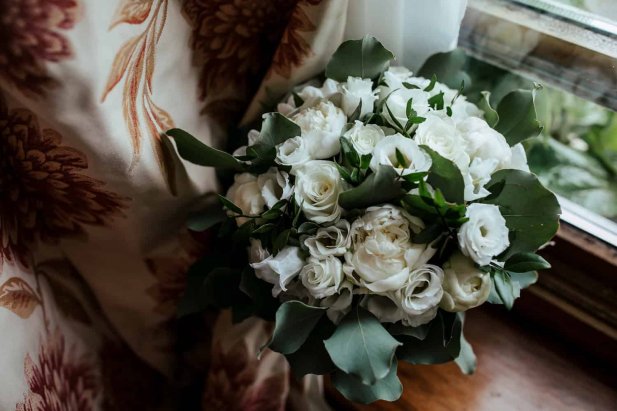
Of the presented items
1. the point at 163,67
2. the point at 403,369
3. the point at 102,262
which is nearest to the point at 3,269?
the point at 102,262

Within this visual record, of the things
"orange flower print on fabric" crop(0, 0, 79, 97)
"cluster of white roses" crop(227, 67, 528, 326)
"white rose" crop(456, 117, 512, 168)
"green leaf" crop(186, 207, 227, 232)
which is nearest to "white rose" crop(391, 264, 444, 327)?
"cluster of white roses" crop(227, 67, 528, 326)

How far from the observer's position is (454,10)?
58 centimetres

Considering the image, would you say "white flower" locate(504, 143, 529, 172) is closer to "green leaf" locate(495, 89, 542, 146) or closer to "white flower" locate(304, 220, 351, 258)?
"green leaf" locate(495, 89, 542, 146)

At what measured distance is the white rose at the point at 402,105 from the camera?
0.54 metres

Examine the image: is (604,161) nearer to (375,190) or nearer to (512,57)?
(512,57)

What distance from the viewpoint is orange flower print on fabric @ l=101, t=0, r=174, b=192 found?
49cm

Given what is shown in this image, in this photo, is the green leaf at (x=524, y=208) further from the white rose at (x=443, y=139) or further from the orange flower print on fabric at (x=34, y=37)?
the orange flower print on fabric at (x=34, y=37)

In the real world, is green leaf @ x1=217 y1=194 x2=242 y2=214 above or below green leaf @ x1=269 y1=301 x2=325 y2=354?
above

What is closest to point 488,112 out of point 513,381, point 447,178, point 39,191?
point 447,178

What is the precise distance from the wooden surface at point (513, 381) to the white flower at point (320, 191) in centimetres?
34

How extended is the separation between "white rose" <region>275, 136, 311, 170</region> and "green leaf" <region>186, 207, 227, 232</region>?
122 millimetres

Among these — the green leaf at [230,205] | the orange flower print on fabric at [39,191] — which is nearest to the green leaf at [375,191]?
the green leaf at [230,205]

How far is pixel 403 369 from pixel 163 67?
0.49m

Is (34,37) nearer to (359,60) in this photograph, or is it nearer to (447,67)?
(359,60)
